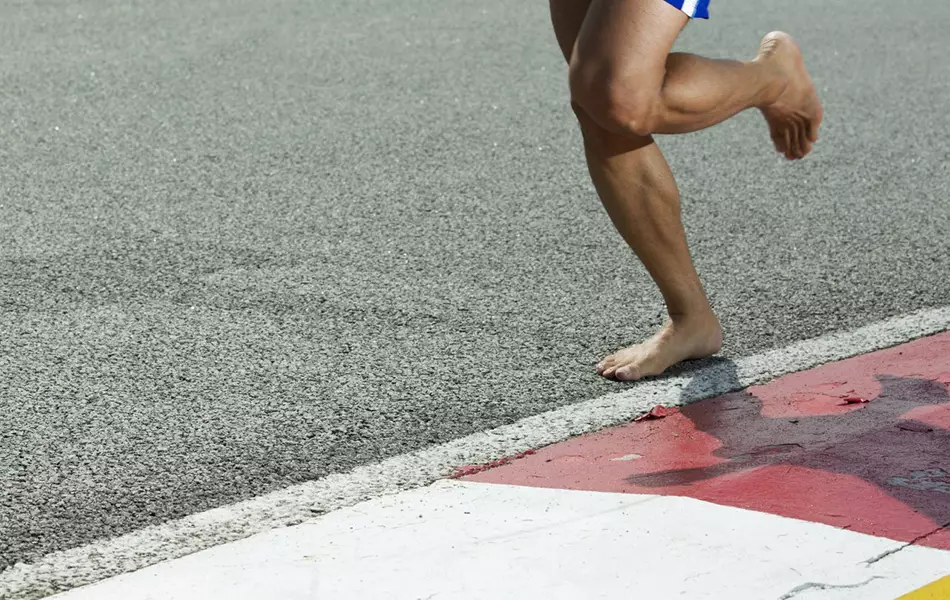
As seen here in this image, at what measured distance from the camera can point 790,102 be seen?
353 cm

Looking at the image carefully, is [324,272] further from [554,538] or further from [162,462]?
[554,538]

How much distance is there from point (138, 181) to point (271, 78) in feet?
6.40

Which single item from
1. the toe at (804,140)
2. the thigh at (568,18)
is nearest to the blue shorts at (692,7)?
the thigh at (568,18)

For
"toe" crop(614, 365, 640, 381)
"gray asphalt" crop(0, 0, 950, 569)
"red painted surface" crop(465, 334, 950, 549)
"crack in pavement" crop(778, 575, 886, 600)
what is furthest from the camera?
"toe" crop(614, 365, 640, 381)

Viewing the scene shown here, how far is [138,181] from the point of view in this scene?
5180mm

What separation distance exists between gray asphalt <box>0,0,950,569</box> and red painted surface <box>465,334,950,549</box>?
28 cm

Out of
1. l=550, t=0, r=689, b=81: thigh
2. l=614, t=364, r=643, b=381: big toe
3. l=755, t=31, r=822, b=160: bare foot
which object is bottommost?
l=614, t=364, r=643, b=381: big toe

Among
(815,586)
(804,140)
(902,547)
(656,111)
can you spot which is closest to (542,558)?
(815,586)

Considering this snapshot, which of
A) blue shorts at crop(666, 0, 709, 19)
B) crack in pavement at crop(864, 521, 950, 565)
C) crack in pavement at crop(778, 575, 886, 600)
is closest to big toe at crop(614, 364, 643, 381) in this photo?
blue shorts at crop(666, 0, 709, 19)

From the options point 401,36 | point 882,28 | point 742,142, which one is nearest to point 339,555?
point 742,142

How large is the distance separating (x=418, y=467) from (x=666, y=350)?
0.86 metres

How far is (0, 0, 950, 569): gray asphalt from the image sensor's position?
119 inches

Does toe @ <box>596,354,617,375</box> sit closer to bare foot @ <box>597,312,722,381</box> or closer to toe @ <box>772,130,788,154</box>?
bare foot @ <box>597,312,722,381</box>

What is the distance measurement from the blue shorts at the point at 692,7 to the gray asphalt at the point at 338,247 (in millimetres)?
876
